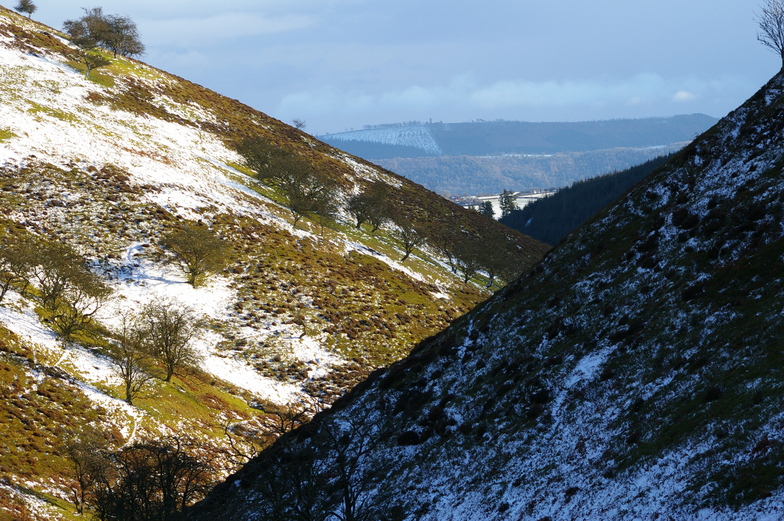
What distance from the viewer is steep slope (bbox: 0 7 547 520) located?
39.3 meters

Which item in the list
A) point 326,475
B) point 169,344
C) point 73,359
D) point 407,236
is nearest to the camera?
point 326,475

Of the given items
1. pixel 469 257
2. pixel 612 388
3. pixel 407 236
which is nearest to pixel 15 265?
pixel 612 388

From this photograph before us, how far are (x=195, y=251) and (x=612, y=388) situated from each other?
1986 inches

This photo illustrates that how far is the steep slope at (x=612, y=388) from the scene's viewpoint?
16578 mm

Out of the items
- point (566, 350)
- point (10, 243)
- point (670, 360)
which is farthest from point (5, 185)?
point (670, 360)

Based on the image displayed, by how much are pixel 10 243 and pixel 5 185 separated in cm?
1416

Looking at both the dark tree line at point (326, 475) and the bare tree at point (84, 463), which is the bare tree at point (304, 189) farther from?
the dark tree line at point (326, 475)

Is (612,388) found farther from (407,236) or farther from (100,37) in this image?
(100,37)

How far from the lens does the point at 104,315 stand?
173ft

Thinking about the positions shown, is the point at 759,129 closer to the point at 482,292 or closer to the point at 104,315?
the point at 104,315

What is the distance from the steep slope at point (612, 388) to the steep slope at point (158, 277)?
516 inches

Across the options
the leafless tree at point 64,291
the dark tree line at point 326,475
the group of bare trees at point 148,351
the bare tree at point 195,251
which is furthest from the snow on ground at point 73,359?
the bare tree at point 195,251

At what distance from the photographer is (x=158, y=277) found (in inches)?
2435

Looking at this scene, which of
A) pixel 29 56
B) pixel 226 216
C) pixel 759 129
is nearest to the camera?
pixel 759 129
